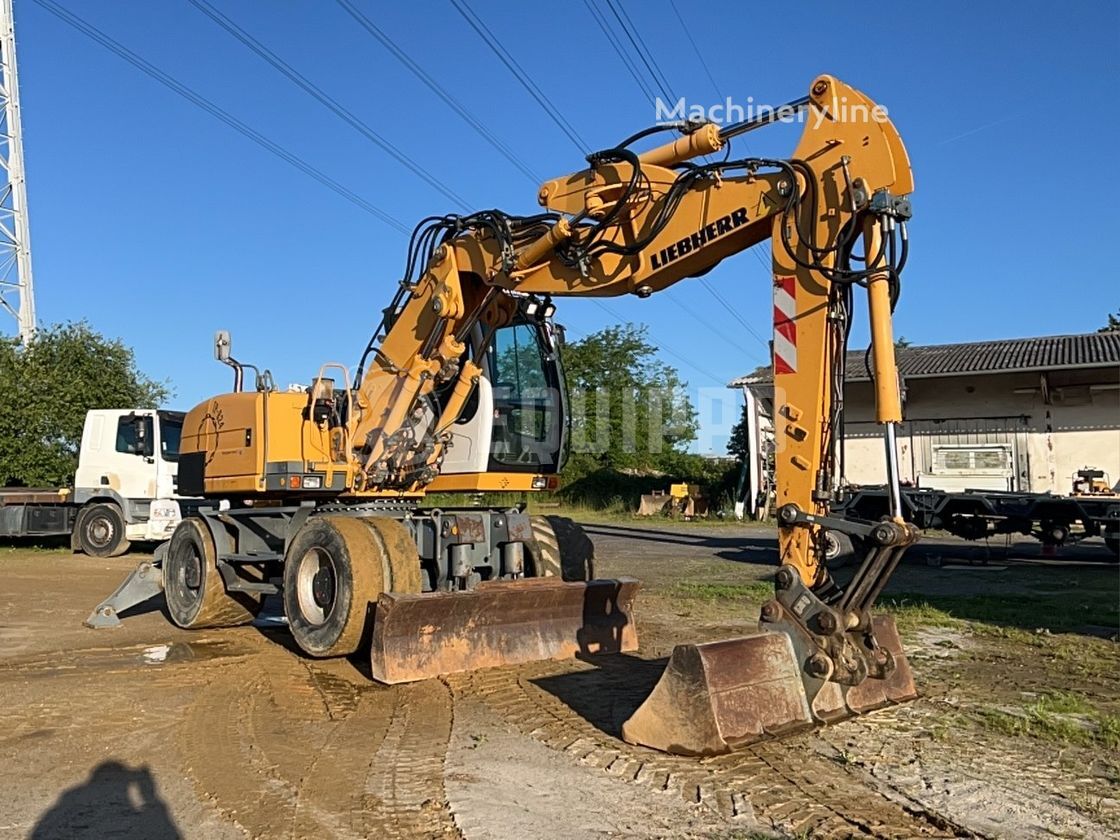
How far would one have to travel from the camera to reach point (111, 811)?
4.34 meters

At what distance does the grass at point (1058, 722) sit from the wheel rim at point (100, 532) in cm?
1552

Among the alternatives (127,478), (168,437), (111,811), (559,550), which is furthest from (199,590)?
(127,478)

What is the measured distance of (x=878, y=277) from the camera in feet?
17.4

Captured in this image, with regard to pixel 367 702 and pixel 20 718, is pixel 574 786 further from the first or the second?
pixel 20 718

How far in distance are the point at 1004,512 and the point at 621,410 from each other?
23.4 m

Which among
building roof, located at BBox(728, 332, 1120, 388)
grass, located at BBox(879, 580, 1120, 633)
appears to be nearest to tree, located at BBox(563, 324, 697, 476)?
building roof, located at BBox(728, 332, 1120, 388)

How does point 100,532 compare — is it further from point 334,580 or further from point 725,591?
point 334,580

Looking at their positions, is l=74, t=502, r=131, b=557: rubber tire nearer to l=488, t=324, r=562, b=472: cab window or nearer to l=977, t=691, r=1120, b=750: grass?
l=488, t=324, r=562, b=472: cab window

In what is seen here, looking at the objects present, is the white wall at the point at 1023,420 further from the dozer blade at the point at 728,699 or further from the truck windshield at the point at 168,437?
the dozer blade at the point at 728,699

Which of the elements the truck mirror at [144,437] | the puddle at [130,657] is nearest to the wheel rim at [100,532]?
the truck mirror at [144,437]

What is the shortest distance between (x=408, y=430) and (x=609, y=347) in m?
34.0

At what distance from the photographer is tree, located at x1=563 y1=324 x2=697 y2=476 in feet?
115

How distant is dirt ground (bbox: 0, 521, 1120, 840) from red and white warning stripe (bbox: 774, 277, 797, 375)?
6.80ft

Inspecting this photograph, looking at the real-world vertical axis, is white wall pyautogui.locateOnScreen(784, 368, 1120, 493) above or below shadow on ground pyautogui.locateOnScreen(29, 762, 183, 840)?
above
